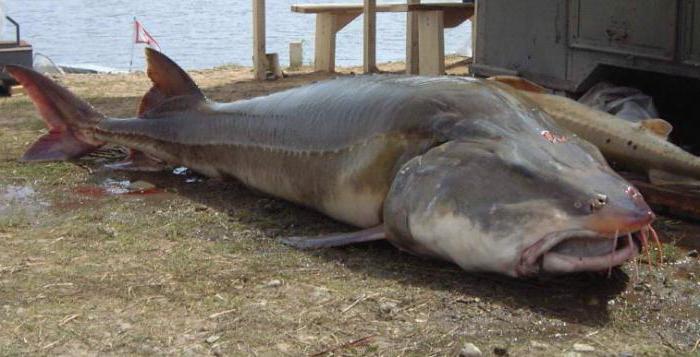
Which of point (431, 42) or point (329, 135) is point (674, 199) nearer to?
point (329, 135)

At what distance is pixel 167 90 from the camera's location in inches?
245

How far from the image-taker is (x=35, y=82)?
6637 mm

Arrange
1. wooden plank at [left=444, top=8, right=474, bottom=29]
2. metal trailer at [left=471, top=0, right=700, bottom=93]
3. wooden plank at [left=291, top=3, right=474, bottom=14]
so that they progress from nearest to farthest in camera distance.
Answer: metal trailer at [left=471, top=0, right=700, bottom=93], wooden plank at [left=291, top=3, right=474, bottom=14], wooden plank at [left=444, top=8, right=474, bottom=29]

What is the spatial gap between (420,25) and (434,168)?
7.06m

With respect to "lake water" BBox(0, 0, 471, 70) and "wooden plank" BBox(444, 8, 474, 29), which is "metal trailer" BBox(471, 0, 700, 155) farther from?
"lake water" BBox(0, 0, 471, 70)

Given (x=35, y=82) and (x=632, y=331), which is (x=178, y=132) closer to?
(x=35, y=82)

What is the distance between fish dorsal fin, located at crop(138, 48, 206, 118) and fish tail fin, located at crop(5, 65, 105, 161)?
0.50m

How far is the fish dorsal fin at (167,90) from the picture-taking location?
610 centimetres

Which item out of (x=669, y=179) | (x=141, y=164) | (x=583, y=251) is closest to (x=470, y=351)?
(x=583, y=251)

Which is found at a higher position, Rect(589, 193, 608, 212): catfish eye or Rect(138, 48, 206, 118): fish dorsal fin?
Rect(138, 48, 206, 118): fish dorsal fin

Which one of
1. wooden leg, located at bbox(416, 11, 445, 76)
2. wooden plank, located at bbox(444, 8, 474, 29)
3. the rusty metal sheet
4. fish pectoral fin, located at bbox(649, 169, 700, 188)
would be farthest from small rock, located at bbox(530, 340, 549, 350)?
wooden plank, located at bbox(444, 8, 474, 29)

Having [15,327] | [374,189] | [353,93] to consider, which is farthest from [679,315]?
[15,327]

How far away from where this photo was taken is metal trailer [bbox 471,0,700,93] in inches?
225

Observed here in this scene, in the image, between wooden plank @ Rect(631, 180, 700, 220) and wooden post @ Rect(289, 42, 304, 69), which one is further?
wooden post @ Rect(289, 42, 304, 69)
